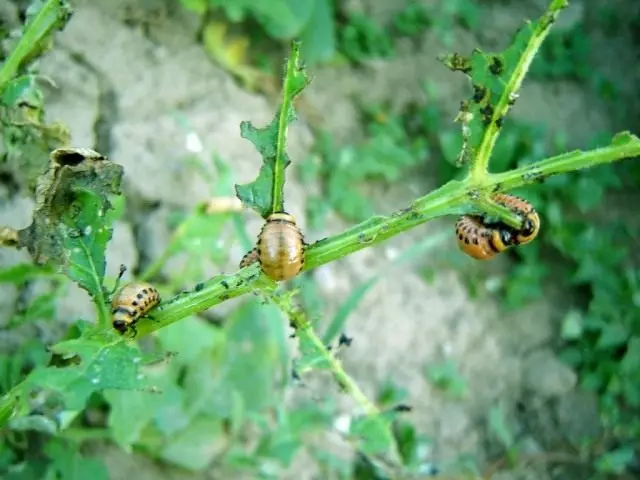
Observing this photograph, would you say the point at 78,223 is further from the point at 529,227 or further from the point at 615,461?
the point at 615,461

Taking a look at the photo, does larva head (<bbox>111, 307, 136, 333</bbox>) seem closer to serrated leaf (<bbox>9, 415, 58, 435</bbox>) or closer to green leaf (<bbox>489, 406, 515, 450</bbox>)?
serrated leaf (<bbox>9, 415, 58, 435</bbox>)

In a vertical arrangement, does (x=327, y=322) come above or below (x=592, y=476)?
above

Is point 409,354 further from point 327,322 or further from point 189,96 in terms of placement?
point 189,96

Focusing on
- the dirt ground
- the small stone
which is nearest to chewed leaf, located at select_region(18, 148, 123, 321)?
the dirt ground

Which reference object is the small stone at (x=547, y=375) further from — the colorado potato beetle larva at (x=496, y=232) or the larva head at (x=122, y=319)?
the larva head at (x=122, y=319)

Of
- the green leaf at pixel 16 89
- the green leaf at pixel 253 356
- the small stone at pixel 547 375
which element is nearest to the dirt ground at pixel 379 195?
the small stone at pixel 547 375

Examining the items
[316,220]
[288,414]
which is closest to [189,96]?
[316,220]
